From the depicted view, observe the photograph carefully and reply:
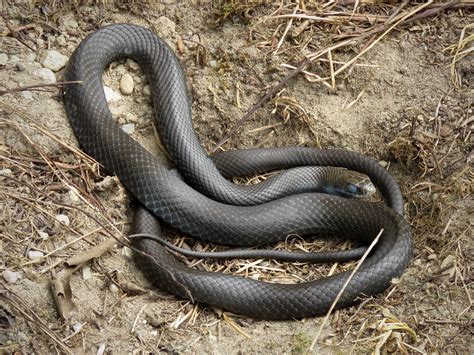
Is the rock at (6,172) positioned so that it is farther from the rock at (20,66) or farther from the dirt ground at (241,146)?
the rock at (20,66)

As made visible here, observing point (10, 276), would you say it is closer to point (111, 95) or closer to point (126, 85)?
point (111, 95)

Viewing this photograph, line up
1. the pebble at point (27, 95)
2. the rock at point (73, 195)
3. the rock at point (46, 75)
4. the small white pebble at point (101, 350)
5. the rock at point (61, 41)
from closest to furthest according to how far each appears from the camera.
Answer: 1. the small white pebble at point (101, 350)
2. the rock at point (73, 195)
3. the pebble at point (27, 95)
4. the rock at point (46, 75)
5. the rock at point (61, 41)

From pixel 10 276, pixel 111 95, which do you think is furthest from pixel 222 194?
pixel 10 276

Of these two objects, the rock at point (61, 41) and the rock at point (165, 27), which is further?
the rock at point (165, 27)

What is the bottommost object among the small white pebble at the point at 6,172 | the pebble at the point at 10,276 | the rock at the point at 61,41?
the pebble at the point at 10,276

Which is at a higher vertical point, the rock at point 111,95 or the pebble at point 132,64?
the pebble at point 132,64

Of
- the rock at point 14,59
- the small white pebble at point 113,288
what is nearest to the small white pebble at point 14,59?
the rock at point 14,59

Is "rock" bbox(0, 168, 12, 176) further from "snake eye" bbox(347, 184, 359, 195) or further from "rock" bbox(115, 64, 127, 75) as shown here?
"snake eye" bbox(347, 184, 359, 195)
